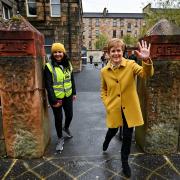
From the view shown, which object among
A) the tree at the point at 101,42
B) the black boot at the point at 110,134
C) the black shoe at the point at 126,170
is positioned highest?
the tree at the point at 101,42

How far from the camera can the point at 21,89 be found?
339 centimetres

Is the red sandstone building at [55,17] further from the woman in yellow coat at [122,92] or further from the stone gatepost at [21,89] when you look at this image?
the woman in yellow coat at [122,92]

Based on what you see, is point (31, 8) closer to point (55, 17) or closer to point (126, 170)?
point (55, 17)

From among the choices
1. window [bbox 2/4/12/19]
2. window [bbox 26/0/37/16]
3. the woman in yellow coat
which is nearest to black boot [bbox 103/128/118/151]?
the woman in yellow coat

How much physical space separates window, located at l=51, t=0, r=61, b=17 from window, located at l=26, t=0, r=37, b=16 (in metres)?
1.27

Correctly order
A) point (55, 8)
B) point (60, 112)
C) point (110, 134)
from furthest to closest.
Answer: point (55, 8), point (60, 112), point (110, 134)

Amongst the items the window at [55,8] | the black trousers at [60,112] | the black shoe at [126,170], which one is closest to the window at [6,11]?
the window at [55,8]

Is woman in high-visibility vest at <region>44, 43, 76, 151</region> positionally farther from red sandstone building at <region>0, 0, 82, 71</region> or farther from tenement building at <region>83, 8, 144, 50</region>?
tenement building at <region>83, 8, 144, 50</region>

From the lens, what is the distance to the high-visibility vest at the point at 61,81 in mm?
3658

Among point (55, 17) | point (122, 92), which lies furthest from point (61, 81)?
point (55, 17)

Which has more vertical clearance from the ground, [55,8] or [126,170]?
[55,8]

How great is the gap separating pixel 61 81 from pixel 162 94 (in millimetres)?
1662

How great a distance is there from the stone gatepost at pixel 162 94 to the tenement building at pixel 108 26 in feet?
212

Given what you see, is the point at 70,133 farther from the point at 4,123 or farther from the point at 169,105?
the point at 169,105
